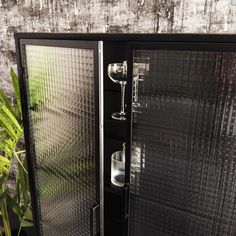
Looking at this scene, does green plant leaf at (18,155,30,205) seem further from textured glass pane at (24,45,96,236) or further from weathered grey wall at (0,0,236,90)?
weathered grey wall at (0,0,236,90)

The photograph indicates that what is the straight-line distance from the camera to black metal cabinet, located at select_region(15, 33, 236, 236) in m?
0.85

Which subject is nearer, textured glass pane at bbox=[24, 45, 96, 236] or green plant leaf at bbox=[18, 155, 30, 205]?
textured glass pane at bbox=[24, 45, 96, 236]

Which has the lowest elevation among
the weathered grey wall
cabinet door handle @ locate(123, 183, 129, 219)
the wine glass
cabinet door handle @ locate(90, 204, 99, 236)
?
cabinet door handle @ locate(90, 204, 99, 236)

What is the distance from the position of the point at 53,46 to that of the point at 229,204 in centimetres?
94

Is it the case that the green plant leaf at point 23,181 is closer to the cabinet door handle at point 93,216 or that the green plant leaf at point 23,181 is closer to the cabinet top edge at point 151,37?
the cabinet door handle at point 93,216

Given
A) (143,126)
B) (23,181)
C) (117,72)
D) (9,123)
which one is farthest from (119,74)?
(23,181)

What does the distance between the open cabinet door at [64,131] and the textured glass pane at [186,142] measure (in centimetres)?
19

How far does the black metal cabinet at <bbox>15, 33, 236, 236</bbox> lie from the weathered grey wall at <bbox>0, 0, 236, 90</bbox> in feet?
1.40

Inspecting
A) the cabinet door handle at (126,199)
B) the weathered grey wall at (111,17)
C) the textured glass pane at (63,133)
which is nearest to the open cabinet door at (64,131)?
the textured glass pane at (63,133)

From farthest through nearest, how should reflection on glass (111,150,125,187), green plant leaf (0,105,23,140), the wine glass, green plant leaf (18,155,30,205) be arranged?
1. green plant leaf (18,155,30,205)
2. green plant leaf (0,105,23,140)
3. reflection on glass (111,150,125,187)
4. the wine glass

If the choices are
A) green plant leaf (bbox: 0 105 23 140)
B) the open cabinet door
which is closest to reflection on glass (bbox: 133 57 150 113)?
the open cabinet door

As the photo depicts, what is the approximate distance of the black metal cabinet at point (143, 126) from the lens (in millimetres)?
851

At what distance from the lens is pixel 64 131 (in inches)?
51.4

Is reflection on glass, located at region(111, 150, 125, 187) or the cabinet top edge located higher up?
the cabinet top edge
